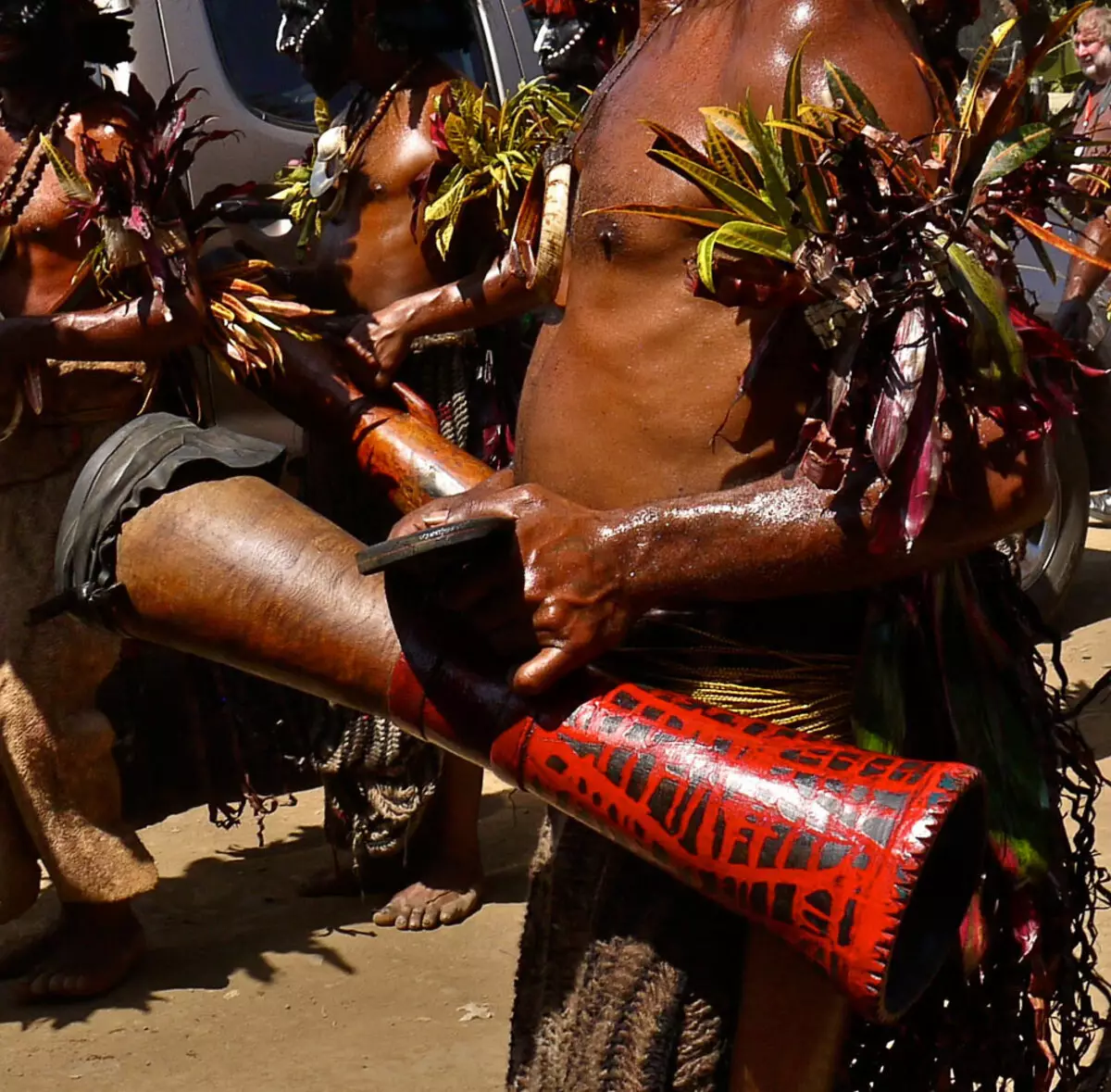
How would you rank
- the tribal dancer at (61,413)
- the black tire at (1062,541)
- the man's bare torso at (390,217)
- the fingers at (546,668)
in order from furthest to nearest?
1. the black tire at (1062,541)
2. the man's bare torso at (390,217)
3. the tribal dancer at (61,413)
4. the fingers at (546,668)

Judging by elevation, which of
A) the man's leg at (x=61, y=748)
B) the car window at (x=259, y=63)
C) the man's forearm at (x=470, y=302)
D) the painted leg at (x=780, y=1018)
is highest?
the car window at (x=259, y=63)

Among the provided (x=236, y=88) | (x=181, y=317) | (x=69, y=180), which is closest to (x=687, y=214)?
(x=181, y=317)

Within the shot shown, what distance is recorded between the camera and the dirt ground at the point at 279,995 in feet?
12.2

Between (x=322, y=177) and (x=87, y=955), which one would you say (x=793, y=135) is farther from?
(x=87, y=955)

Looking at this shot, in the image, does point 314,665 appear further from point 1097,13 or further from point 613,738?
point 1097,13

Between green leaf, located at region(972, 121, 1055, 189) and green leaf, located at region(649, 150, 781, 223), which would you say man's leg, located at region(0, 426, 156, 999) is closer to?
green leaf, located at region(649, 150, 781, 223)

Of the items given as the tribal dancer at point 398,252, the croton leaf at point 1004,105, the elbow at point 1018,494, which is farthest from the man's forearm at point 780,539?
the tribal dancer at point 398,252

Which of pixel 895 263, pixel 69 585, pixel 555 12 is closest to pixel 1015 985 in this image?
pixel 895 263

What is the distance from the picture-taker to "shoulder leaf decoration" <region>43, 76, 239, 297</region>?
3682 mm

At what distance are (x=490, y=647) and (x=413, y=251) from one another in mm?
2650

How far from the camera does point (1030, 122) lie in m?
1.85

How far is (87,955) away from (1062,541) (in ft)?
14.3

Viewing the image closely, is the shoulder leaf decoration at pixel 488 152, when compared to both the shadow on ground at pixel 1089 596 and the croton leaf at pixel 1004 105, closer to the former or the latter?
the croton leaf at pixel 1004 105

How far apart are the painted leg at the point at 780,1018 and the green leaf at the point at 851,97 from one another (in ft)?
3.04
